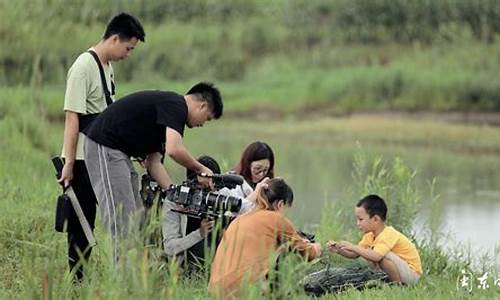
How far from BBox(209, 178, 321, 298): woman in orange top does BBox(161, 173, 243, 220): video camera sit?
321 millimetres

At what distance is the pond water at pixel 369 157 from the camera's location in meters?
10.3

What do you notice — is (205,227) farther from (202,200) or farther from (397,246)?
(397,246)

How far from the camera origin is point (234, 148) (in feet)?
50.3

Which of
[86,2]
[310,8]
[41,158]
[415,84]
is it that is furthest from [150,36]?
[41,158]

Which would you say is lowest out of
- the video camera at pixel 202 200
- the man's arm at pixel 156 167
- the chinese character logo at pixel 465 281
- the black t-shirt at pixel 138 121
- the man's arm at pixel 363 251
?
the chinese character logo at pixel 465 281

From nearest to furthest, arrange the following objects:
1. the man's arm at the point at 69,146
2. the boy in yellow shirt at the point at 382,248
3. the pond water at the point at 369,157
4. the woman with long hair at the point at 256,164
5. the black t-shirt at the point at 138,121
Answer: the black t-shirt at the point at 138,121
the man's arm at the point at 69,146
the boy in yellow shirt at the point at 382,248
the woman with long hair at the point at 256,164
the pond water at the point at 369,157

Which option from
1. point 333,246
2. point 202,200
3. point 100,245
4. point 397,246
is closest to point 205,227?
point 202,200

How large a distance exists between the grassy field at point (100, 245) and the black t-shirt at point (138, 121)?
0.51 meters

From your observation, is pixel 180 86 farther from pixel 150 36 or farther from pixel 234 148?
pixel 234 148

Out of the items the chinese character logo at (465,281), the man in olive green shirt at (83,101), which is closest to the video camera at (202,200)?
the man in olive green shirt at (83,101)

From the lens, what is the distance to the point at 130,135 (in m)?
6.39

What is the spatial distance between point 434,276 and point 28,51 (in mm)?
8862

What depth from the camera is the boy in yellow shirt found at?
22.2ft

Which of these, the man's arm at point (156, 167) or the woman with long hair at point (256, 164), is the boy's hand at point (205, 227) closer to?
the man's arm at point (156, 167)
